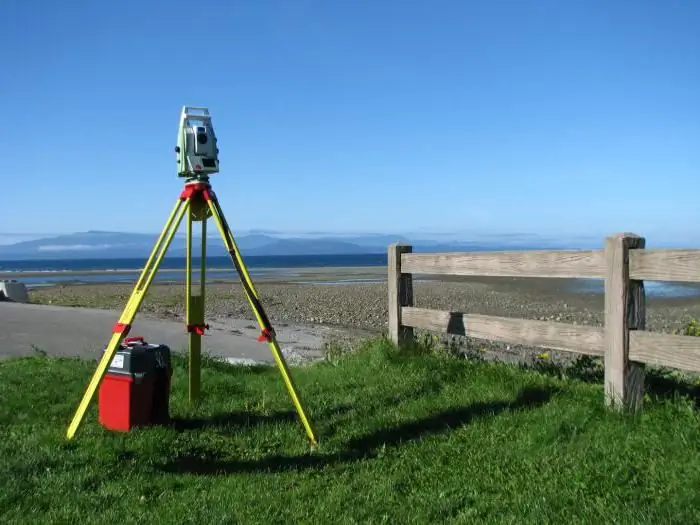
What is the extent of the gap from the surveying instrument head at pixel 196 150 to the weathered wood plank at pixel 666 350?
3946 mm

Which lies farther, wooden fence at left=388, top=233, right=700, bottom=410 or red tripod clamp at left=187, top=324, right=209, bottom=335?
red tripod clamp at left=187, top=324, right=209, bottom=335

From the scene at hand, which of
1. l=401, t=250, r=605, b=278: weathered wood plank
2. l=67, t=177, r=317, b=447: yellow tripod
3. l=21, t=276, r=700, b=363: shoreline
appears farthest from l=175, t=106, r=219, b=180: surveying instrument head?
l=21, t=276, r=700, b=363: shoreline

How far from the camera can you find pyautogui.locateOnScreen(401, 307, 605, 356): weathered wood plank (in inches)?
255

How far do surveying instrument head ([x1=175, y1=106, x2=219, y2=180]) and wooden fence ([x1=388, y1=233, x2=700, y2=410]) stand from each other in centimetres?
311

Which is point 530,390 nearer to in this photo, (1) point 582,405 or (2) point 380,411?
(1) point 582,405

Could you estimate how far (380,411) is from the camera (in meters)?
6.65

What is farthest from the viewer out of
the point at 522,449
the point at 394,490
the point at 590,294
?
the point at 590,294

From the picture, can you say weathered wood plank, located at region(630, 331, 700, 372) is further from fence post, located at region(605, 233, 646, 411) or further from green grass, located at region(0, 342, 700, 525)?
green grass, located at region(0, 342, 700, 525)

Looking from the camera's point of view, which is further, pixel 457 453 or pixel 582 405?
pixel 582 405

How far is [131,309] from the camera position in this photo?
579cm

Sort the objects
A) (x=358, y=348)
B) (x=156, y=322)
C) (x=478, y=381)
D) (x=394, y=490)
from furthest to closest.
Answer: (x=156, y=322) < (x=358, y=348) < (x=478, y=381) < (x=394, y=490)

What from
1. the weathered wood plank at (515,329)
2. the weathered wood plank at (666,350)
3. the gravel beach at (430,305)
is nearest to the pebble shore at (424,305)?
the gravel beach at (430,305)

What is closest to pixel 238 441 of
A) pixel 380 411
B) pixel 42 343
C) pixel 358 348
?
pixel 380 411

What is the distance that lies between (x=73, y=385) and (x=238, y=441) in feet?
8.00
